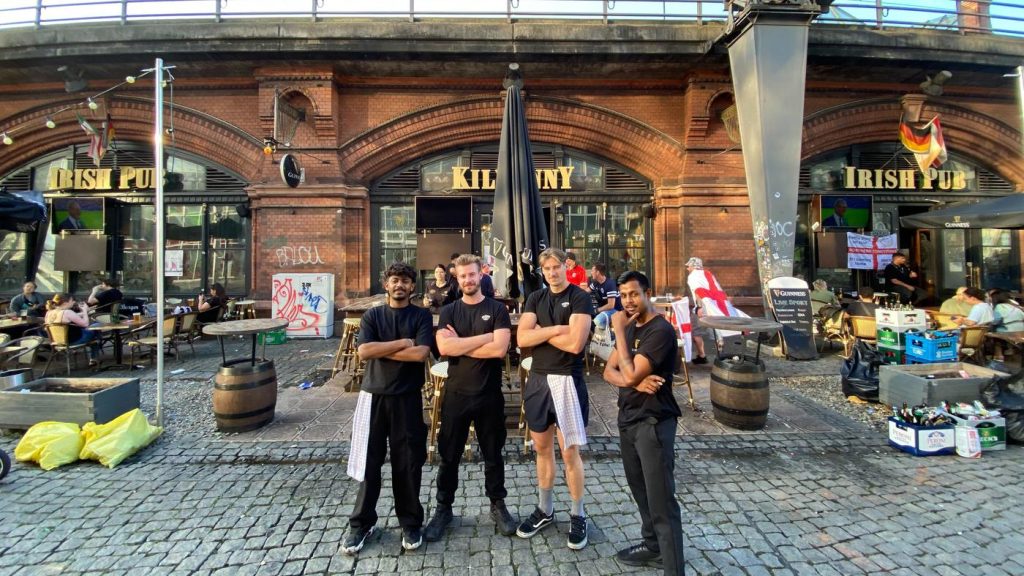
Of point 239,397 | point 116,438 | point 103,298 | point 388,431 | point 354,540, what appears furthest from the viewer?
point 103,298

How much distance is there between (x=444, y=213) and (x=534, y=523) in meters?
8.83

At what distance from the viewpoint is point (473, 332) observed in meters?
2.89

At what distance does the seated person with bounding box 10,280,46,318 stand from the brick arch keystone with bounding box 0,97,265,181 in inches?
169

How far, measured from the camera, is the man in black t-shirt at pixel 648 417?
2.29m

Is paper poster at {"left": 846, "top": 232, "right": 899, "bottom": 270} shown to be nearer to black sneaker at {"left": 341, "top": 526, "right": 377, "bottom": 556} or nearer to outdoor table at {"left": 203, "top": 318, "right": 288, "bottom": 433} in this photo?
black sneaker at {"left": 341, "top": 526, "right": 377, "bottom": 556}

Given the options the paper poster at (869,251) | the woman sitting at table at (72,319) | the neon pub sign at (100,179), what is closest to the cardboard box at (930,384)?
the paper poster at (869,251)

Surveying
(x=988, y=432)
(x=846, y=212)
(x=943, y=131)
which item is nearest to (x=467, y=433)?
(x=988, y=432)

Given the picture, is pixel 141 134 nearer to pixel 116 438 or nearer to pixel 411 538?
pixel 116 438

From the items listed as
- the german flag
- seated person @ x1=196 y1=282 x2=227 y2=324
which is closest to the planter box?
seated person @ x1=196 y1=282 x2=227 y2=324

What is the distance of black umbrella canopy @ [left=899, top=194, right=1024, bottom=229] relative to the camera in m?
7.45

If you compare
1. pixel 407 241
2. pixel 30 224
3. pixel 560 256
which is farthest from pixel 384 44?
pixel 560 256

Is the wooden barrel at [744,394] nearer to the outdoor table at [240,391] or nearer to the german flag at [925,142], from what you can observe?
the outdoor table at [240,391]

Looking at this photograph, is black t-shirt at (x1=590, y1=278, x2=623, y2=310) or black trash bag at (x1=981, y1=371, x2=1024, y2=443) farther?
black t-shirt at (x1=590, y1=278, x2=623, y2=310)

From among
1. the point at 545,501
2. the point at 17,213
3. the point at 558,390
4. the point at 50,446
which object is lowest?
the point at 545,501
